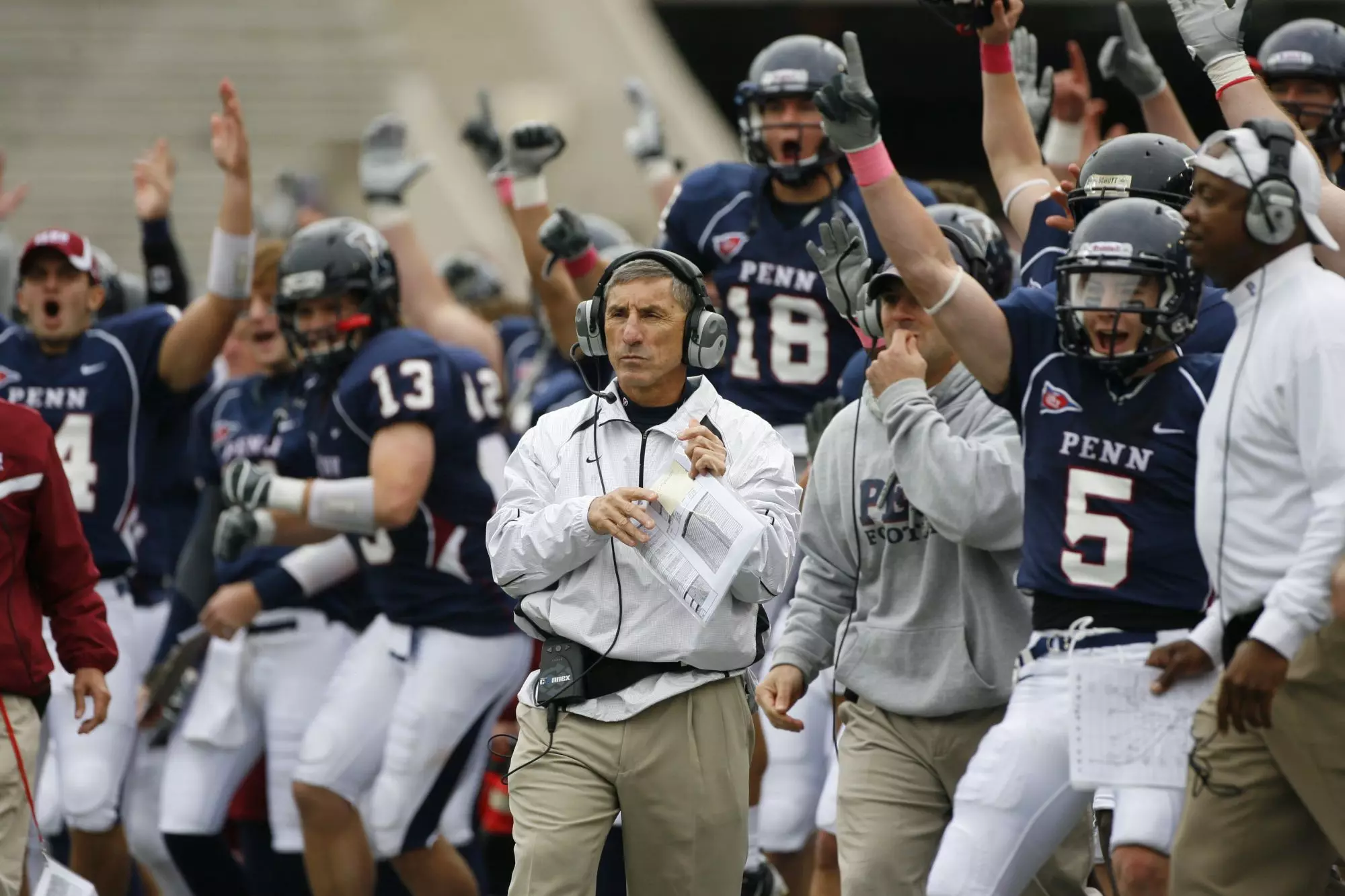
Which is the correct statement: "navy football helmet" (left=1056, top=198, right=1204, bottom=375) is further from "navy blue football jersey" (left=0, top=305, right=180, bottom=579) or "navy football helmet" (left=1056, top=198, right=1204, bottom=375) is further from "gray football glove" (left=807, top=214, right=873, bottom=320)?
"navy blue football jersey" (left=0, top=305, right=180, bottom=579)

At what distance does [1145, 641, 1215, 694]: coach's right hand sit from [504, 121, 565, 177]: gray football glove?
3.74 meters

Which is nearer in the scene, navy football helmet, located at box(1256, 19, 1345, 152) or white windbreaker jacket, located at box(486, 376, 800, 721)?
white windbreaker jacket, located at box(486, 376, 800, 721)

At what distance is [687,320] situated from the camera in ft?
16.5

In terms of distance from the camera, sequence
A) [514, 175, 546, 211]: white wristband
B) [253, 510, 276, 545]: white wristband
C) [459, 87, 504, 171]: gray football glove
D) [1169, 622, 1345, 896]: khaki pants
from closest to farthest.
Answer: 1. [1169, 622, 1345, 896]: khaki pants
2. [253, 510, 276, 545]: white wristband
3. [514, 175, 546, 211]: white wristband
4. [459, 87, 504, 171]: gray football glove

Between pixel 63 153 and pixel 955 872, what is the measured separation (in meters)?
15.3

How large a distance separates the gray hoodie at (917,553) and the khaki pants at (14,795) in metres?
1.92

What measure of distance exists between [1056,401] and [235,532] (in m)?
3.02

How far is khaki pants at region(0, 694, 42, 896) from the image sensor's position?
5.29 metres

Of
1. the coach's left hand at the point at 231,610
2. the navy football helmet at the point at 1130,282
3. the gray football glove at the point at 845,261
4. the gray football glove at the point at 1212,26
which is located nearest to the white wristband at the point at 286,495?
the coach's left hand at the point at 231,610

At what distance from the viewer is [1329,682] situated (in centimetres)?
425

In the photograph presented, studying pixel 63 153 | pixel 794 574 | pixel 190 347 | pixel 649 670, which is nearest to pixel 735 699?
pixel 649 670

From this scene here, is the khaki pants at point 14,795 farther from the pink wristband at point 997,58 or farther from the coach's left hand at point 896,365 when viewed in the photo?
the pink wristband at point 997,58

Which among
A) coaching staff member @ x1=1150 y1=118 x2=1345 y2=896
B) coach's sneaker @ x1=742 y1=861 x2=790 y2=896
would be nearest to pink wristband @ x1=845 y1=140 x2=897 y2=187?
coaching staff member @ x1=1150 y1=118 x2=1345 y2=896

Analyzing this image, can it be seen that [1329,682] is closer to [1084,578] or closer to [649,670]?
[1084,578]
